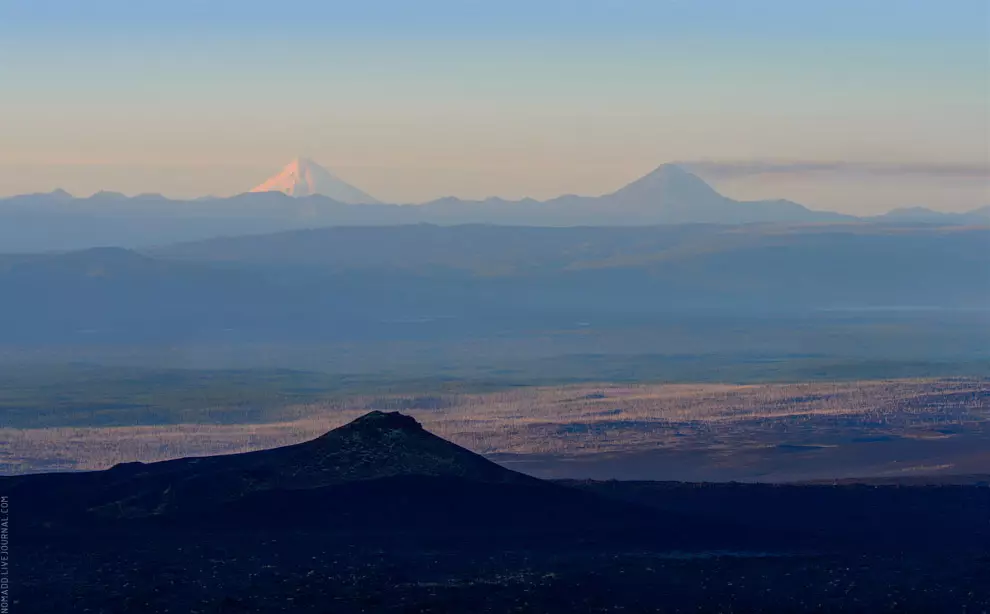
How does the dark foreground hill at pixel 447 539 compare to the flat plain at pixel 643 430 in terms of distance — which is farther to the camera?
the flat plain at pixel 643 430

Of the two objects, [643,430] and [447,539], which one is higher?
[643,430]

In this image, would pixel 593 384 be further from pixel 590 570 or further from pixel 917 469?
pixel 590 570

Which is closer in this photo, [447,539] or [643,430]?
[447,539]

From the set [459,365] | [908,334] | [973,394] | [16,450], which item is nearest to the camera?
[16,450]

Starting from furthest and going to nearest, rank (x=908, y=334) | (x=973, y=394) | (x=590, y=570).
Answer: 1. (x=908, y=334)
2. (x=973, y=394)
3. (x=590, y=570)

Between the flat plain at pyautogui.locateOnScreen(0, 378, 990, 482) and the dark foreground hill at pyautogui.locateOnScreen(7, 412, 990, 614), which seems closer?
the dark foreground hill at pyautogui.locateOnScreen(7, 412, 990, 614)

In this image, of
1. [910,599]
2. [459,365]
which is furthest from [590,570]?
[459,365]

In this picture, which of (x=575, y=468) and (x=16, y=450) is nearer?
(x=575, y=468)

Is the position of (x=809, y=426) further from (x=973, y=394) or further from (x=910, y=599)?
(x=910, y=599)
